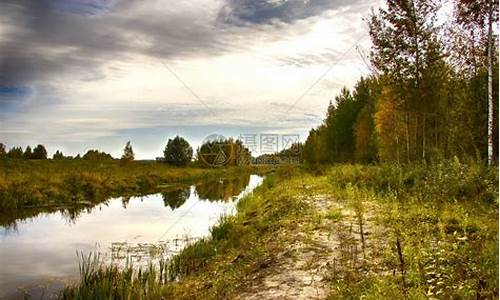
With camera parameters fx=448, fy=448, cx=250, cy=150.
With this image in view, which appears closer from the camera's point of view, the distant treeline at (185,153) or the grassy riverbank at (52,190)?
the grassy riverbank at (52,190)

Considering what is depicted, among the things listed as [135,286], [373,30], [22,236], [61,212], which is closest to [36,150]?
[61,212]

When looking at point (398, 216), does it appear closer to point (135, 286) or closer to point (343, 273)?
point (343, 273)

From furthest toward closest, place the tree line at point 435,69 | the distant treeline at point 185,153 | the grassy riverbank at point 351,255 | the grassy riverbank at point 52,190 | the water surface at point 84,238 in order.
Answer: the distant treeline at point 185,153, the grassy riverbank at point 52,190, the tree line at point 435,69, the water surface at point 84,238, the grassy riverbank at point 351,255

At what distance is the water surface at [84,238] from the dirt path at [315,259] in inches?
198

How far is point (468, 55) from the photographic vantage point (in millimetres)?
20344

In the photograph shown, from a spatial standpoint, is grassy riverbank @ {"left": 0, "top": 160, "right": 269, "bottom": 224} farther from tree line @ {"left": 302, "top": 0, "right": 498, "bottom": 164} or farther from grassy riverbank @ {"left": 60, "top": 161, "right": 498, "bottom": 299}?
tree line @ {"left": 302, "top": 0, "right": 498, "bottom": 164}

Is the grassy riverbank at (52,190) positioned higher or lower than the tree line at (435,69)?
lower

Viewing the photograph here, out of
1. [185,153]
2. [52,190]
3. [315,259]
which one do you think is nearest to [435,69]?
[315,259]

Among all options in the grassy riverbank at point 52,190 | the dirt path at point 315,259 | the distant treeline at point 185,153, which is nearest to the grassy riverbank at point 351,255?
the dirt path at point 315,259

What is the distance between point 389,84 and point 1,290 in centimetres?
1727

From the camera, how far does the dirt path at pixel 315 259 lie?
6750 mm

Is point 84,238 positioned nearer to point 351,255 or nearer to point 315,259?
point 315,259

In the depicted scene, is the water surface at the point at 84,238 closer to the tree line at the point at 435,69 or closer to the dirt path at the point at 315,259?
the dirt path at the point at 315,259

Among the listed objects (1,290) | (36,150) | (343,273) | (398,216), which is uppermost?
(36,150)
